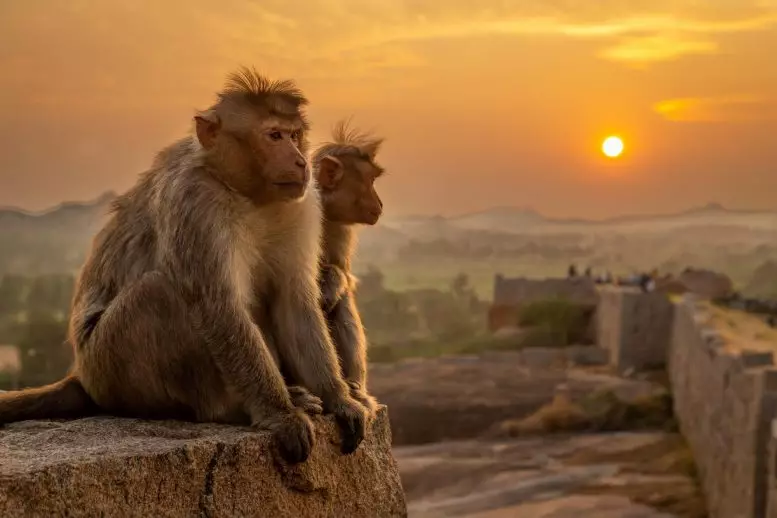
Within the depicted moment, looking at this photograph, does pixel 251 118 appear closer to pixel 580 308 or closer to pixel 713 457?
pixel 713 457

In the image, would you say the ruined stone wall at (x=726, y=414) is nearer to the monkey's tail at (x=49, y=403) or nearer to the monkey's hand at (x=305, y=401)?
the monkey's hand at (x=305, y=401)

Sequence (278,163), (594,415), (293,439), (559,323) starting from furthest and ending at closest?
1. (559,323)
2. (594,415)
3. (278,163)
4. (293,439)

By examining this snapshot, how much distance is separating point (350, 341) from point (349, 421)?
0.67 meters

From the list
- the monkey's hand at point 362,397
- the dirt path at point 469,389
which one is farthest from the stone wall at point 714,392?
the monkey's hand at point 362,397

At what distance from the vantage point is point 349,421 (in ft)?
16.3

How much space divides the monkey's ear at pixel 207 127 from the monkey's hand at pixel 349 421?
1.35 metres

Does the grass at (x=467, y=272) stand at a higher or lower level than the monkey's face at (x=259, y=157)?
lower

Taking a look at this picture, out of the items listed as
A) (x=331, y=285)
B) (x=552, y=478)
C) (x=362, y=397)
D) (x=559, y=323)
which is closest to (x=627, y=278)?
(x=559, y=323)

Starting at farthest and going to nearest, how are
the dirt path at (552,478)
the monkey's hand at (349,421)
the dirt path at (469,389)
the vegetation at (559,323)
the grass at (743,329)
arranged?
the vegetation at (559,323), the dirt path at (469,389), the dirt path at (552,478), the grass at (743,329), the monkey's hand at (349,421)

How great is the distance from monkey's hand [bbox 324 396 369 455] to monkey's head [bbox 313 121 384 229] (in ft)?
4.34

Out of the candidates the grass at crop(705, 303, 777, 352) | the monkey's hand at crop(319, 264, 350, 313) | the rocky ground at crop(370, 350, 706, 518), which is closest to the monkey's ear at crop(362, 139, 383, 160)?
the monkey's hand at crop(319, 264, 350, 313)

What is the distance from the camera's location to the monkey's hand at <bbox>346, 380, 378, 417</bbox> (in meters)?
5.27

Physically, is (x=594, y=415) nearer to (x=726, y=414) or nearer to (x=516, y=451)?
(x=516, y=451)

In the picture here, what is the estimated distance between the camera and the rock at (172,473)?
3887 millimetres
